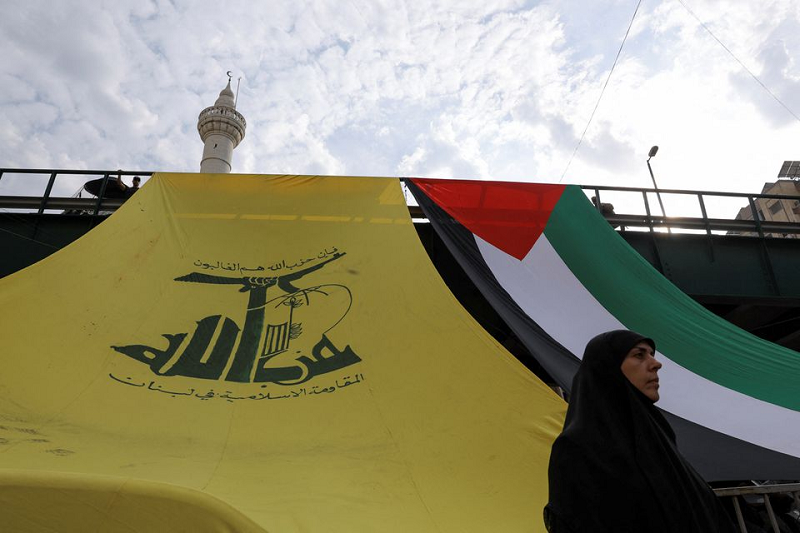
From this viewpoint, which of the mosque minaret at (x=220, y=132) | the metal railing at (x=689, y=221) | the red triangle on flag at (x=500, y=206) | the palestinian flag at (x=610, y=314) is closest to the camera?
the palestinian flag at (x=610, y=314)

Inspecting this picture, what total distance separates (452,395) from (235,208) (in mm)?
3863

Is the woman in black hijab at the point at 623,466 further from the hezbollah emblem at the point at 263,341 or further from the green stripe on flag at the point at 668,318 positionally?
the green stripe on flag at the point at 668,318

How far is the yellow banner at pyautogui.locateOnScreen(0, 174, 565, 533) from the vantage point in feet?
9.43

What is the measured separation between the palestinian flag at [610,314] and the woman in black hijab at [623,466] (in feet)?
6.66

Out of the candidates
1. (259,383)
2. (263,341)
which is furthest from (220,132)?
(259,383)

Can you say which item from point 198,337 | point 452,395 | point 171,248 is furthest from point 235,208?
point 452,395

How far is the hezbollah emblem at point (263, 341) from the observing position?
4301mm

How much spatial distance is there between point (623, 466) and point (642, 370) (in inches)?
19.6

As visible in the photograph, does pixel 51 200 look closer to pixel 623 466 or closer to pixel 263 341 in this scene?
pixel 263 341

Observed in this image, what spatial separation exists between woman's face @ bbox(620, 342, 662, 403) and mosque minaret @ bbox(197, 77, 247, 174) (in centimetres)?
2635

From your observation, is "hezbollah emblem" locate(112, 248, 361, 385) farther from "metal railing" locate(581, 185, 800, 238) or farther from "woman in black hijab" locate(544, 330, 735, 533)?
"metal railing" locate(581, 185, 800, 238)

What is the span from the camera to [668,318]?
5164 mm

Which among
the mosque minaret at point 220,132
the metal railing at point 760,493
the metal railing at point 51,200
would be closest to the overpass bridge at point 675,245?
the metal railing at point 51,200

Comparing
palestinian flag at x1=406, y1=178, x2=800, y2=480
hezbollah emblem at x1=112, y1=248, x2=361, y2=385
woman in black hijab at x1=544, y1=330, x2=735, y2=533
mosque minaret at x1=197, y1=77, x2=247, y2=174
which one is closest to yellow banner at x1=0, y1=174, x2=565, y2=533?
hezbollah emblem at x1=112, y1=248, x2=361, y2=385
